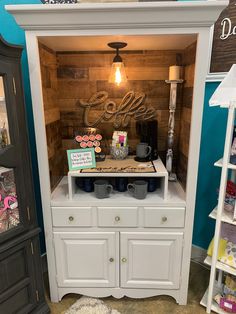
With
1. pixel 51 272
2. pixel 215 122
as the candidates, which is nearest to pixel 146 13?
pixel 215 122

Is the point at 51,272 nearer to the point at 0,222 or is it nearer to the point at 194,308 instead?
the point at 0,222

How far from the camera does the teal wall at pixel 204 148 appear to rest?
1.64m

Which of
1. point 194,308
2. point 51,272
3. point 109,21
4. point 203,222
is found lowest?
point 194,308

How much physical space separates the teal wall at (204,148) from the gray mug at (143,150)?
46 cm

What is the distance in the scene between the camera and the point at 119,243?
63.7 inches

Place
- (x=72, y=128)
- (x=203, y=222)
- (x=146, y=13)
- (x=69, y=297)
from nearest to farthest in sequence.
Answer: (x=146, y=13)
(x=69, y=297)
(x=72, y=128)
(x=203, y=222)

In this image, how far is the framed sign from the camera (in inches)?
63.4

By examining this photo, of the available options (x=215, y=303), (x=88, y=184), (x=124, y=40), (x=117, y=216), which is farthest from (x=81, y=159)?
(x=215, y=303)

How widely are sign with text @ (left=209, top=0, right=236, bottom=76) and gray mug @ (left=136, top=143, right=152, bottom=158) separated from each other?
673 mm

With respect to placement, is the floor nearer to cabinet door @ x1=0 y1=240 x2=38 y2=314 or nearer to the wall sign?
cabinet door @ x1=0 y1=240 x2=38 y2=314

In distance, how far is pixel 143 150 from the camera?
1.70 metres

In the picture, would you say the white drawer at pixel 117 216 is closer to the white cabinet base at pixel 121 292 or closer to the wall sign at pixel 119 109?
the white cabinet base at pixel 121 292

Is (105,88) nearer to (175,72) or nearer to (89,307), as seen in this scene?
(175,72)

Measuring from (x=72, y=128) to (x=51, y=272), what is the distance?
1.02 meters
